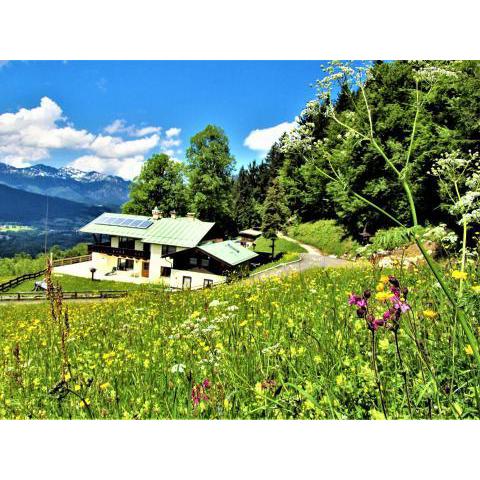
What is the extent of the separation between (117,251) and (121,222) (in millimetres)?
438

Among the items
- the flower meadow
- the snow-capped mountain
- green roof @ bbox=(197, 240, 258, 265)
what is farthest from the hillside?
green roof @ bbox=(197, 240, 258, 265)

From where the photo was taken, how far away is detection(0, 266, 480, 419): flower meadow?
8.11 feet

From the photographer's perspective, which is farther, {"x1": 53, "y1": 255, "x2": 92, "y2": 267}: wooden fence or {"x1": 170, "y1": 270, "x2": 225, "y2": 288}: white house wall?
{"x1": 170, "y1": 270, "x2": 225, "y2": 288}: white house wall

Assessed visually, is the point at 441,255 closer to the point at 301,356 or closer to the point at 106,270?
the point at 301,356

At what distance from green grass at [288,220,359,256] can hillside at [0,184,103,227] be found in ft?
10.0

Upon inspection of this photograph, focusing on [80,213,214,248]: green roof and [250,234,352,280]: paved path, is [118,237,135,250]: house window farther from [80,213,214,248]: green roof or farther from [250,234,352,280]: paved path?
[250,234,352,280]: paved path

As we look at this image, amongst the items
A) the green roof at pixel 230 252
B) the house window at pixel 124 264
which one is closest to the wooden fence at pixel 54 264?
the house window at pixel 124 264

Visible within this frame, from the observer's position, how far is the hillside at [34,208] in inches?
208

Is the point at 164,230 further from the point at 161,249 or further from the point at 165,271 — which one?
the point at 165,271

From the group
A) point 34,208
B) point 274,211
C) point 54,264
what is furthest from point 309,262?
point 34,208

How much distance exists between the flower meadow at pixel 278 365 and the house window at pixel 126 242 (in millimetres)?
1243

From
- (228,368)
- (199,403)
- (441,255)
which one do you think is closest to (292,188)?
(441,255)

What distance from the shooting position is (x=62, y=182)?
5352mm
